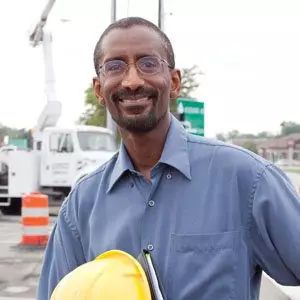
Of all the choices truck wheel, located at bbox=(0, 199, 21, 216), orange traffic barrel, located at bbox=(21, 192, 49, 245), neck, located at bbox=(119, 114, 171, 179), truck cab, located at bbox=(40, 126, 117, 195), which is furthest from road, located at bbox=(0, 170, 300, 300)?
truck wheel, located at bbox=(0, 199, 21, 216)

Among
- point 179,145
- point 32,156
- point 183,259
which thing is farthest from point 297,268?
point 32,156

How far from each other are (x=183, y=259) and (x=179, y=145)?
0.33m

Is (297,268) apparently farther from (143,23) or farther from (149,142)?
(143,23)

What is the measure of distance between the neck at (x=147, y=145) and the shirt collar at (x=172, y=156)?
0.02m

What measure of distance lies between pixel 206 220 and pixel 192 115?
31.8ft

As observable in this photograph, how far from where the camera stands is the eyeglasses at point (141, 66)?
1811mm

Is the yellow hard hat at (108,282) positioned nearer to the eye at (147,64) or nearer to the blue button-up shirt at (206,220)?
the blue button-up shirt at (206,220)

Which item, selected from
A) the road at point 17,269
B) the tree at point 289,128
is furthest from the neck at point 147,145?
the tree at point 289,128

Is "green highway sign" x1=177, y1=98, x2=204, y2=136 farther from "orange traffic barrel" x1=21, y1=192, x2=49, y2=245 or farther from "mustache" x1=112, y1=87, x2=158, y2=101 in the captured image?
"mustache" x1=112, y1=87, x2=158, y2=101

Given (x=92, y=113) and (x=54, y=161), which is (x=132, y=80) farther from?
(x=92, y=113)

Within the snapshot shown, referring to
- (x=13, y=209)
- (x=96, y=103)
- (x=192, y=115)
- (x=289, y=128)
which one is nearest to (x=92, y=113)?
(x=96, y=103)

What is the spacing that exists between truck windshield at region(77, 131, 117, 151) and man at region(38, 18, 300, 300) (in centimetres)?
1463

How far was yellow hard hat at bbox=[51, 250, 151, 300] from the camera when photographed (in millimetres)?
1581

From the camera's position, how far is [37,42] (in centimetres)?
2062
